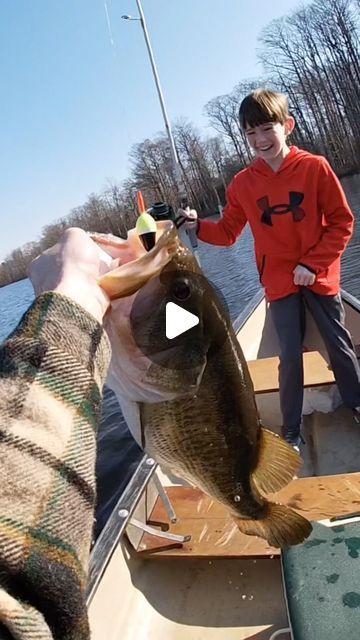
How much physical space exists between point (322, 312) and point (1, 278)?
78.6 meters

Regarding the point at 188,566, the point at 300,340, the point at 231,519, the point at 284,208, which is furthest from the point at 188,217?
the point at 188,566

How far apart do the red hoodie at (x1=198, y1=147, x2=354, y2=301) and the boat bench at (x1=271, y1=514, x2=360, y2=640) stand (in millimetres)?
1623

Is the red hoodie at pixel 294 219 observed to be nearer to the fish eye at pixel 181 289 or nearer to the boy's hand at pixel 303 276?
the boy's hand at pixel 303 276

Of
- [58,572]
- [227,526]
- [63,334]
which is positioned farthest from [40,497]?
[227,526]

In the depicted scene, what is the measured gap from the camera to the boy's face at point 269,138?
329 cm

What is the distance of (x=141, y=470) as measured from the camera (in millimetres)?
3504

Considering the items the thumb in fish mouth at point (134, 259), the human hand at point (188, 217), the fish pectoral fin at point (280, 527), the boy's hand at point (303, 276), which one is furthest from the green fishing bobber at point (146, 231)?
the boy's hand at point (303, 276)

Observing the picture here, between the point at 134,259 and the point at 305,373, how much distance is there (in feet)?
10.3

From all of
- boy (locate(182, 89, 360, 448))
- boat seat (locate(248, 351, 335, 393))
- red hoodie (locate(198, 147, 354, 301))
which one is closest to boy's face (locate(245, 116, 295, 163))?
boy (locate(182, 89, 360, 448))

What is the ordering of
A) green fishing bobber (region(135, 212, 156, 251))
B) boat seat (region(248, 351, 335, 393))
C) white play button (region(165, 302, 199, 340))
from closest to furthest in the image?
1. green fishing bobber (region(135, 212, 156, 251))
2. white play button (region(165, 302, 199, 340))
3. boat seat (region(248, 351, 335, 393))

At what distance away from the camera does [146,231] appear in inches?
59.6

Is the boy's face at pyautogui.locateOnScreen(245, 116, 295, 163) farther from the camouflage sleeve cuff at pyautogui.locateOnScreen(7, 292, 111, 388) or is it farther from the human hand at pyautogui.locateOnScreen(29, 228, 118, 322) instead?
the camouflage sleeve cuff at pyautogui.locateOnScreen(7, 292, 111, 388)

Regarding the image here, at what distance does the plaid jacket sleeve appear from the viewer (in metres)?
0.77

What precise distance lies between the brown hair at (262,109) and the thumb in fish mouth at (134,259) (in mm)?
1948
